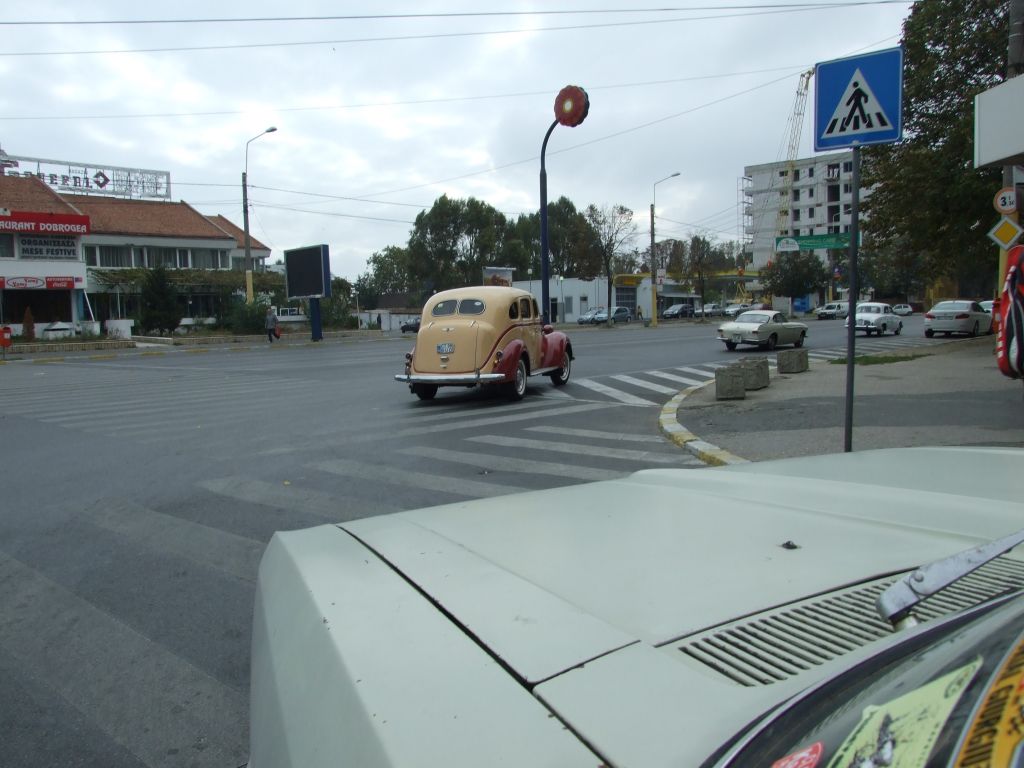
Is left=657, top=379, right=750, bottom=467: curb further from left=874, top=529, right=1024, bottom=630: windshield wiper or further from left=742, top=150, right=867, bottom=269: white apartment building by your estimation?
left=742, top=150, right=867, bottom=269: white apartment building

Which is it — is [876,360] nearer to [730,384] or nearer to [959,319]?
[730,384]

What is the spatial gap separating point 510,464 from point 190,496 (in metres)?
3.16

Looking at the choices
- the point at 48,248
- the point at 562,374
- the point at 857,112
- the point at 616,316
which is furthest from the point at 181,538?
the point at 616,316

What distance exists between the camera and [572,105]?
18.9m

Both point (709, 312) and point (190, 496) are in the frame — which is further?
point (709, 312)

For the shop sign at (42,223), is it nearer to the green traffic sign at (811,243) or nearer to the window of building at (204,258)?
the window of building at (204,258)

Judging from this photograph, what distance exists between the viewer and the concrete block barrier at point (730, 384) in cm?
1205

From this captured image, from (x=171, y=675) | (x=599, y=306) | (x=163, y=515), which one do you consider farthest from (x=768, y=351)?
(x=599, y=306)

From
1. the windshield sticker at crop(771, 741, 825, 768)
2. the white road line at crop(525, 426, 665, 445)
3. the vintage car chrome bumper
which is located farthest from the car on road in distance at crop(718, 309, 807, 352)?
the windshield sticker at crop(771, 741, 825, 768)

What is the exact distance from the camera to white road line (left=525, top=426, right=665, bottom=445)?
9406 mm

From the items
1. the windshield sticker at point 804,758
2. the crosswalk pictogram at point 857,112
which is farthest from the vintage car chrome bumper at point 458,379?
the windshield sticker at point 804,758

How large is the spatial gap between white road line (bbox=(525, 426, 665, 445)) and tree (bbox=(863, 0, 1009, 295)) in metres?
15.7

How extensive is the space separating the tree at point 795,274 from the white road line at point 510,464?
2715 inches

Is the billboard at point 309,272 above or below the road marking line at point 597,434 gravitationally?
above
